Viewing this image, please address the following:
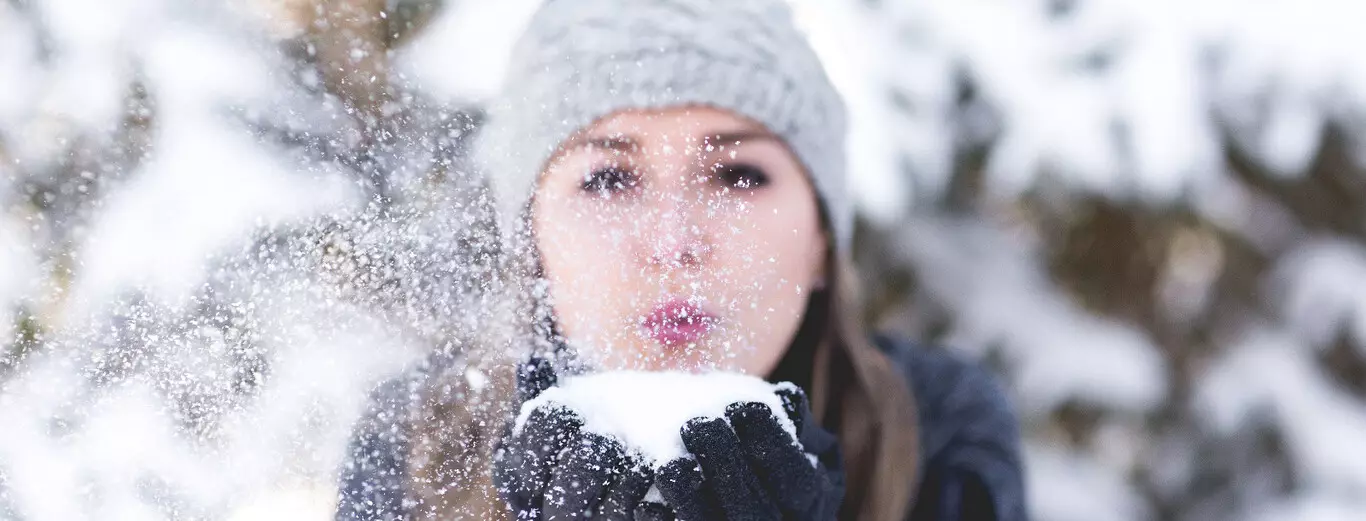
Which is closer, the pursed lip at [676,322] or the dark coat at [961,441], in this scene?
the pursed lip at [676,322]

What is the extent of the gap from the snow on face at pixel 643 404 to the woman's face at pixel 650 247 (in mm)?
22

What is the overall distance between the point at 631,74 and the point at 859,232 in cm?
147

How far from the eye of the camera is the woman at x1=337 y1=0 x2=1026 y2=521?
563mm

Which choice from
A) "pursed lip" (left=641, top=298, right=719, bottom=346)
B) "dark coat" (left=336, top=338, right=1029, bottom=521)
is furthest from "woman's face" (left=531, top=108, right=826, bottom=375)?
"dark coat" (left=336, top=338, right=1029, bottom=521)

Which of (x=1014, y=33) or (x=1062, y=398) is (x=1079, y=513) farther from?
(x=1014, y=33)

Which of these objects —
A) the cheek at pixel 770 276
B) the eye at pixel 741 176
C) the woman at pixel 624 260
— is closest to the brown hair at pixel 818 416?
the woman at pixel 624 260

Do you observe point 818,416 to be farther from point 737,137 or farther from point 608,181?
point 608,181

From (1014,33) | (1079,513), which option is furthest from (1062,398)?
(1014,33)

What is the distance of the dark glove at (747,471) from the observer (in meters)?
0.55

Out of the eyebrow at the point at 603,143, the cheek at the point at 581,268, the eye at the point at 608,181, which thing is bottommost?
the cheek at the point at 581,268

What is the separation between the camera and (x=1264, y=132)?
1.91 metres

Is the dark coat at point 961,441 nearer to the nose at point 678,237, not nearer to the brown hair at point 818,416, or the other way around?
the brown hair at point 818,416

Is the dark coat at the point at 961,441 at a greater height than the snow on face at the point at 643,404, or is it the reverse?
the dark coat at the point at 961,441

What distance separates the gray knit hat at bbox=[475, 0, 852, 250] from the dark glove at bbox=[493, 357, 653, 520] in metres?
0.14
